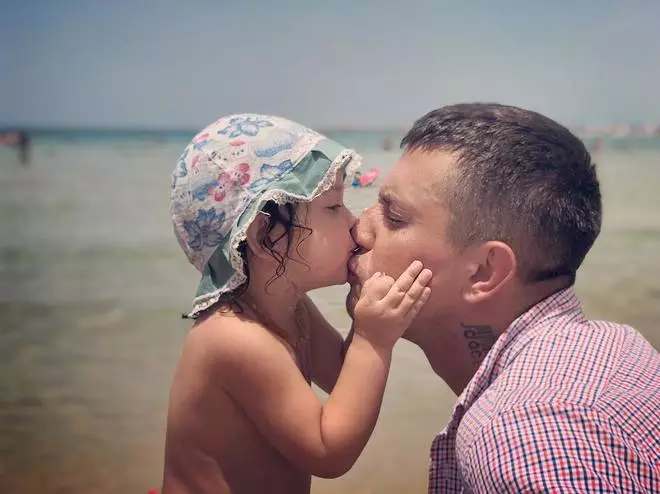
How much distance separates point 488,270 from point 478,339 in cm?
18

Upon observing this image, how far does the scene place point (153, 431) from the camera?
9.16 feet

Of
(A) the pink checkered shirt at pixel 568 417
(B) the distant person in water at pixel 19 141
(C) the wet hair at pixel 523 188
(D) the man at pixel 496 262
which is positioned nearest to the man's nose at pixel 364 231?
(D) the man at pixel 496 262

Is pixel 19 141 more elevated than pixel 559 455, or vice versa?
pixel 559 455

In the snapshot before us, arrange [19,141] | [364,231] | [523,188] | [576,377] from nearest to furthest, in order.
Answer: [576,377], [523,188], [364,231], [19,141]

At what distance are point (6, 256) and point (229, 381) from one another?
3.69 m

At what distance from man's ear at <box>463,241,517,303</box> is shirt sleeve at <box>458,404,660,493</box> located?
0.40m

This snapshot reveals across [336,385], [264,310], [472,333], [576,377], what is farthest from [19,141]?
[576,377]

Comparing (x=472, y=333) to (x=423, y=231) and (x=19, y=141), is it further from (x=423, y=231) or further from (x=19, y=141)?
(x=19, y=141)

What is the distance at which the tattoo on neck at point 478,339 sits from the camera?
148 cm

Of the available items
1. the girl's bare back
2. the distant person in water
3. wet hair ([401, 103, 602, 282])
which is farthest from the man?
the distant person in water

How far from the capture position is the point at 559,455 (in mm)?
961

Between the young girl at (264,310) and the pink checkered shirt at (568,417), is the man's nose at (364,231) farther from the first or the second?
the pink checkered shirt at (568,417)

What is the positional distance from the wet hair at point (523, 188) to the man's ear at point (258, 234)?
→ 1.28 feet

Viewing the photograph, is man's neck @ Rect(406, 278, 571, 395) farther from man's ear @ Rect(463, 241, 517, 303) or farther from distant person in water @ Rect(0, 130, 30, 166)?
distant person in water @ Rect(0, 130, 30, 166)
